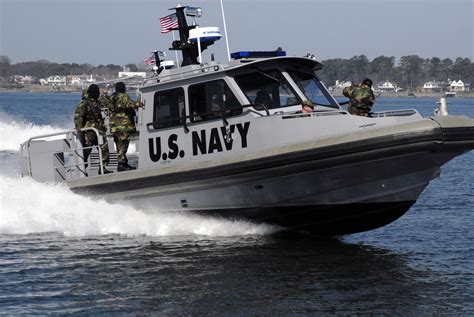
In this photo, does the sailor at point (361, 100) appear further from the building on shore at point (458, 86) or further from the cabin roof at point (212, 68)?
the building on shore at point (458, 86)

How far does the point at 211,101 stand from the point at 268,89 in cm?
80

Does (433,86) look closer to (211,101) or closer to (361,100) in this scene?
(361,100)

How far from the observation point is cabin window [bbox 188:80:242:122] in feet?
38.1

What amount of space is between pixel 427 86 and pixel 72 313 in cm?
13834

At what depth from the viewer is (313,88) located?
476 inches

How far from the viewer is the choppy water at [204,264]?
9.23m

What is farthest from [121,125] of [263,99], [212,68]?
[263,99]

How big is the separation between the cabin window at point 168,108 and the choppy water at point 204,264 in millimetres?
1332

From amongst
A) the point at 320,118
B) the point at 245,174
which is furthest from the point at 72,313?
the point at 320,118

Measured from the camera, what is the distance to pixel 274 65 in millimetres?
11805

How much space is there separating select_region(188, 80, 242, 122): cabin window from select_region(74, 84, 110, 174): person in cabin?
187cm

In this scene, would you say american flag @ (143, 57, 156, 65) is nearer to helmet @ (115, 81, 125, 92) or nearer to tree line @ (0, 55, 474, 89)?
helmet @ (115, 81, 125, 92)

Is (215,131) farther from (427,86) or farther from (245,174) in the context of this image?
(427,86)

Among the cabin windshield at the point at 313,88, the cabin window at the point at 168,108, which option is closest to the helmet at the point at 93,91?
the cabin window at the point at 168,108
